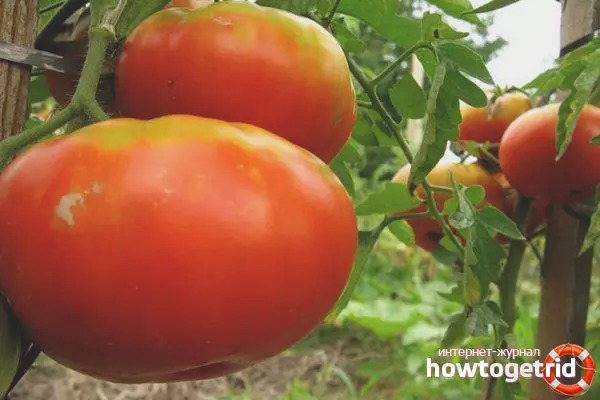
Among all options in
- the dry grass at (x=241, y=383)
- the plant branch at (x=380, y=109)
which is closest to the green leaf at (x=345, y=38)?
the plant branch at (x=380, y=109)

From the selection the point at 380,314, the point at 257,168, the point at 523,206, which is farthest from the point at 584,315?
the point at 380,314

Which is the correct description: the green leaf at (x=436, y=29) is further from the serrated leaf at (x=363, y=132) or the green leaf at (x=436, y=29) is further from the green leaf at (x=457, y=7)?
the serrated leaf at (x=363, y=132)

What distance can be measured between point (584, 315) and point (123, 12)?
2.27 ft

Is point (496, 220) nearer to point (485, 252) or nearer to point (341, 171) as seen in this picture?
point (485, 252)

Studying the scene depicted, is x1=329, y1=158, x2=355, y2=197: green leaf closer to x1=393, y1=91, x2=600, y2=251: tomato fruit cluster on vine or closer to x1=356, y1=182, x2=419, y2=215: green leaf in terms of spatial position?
x1=356, y1=182, x2=419, y2=215: green leaf

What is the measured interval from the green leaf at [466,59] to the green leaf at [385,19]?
0.07 meters

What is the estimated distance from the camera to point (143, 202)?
30 cm

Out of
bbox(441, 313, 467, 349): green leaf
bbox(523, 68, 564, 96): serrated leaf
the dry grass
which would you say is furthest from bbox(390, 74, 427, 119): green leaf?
the dry grass

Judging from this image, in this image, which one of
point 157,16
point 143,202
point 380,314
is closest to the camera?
point 143,202

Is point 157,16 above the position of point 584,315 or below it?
above

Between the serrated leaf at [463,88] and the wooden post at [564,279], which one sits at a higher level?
→ the serrated leaf at [463,88]

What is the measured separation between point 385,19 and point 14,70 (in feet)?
1.03

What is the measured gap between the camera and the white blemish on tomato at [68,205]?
0.98ft

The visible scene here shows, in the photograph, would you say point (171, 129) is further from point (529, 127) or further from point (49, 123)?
point (529, 127)
